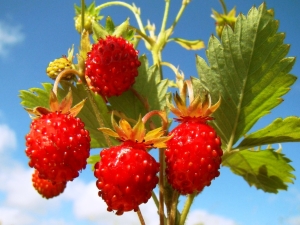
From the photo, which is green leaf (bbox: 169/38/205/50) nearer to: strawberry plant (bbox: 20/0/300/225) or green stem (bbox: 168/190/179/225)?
strawberry plant (bbox: 20/0/300/225)

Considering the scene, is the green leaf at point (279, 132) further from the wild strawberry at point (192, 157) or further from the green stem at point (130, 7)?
the green stem at point (130, 7)

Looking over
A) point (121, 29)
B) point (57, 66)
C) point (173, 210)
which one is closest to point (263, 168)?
point (173, 210)

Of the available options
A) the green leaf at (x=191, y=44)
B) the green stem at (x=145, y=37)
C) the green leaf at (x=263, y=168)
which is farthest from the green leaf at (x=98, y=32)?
the green leaf at (x=263, y=168)

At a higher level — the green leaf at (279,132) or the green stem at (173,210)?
the green leaf at (279,132)

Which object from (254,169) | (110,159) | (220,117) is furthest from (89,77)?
(254,169)

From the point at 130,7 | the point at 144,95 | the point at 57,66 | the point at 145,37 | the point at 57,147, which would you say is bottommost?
the point at 57,147

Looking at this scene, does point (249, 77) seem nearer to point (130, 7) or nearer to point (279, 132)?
point (279, 132)

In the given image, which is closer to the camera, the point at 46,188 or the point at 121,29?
the point at 121,29
